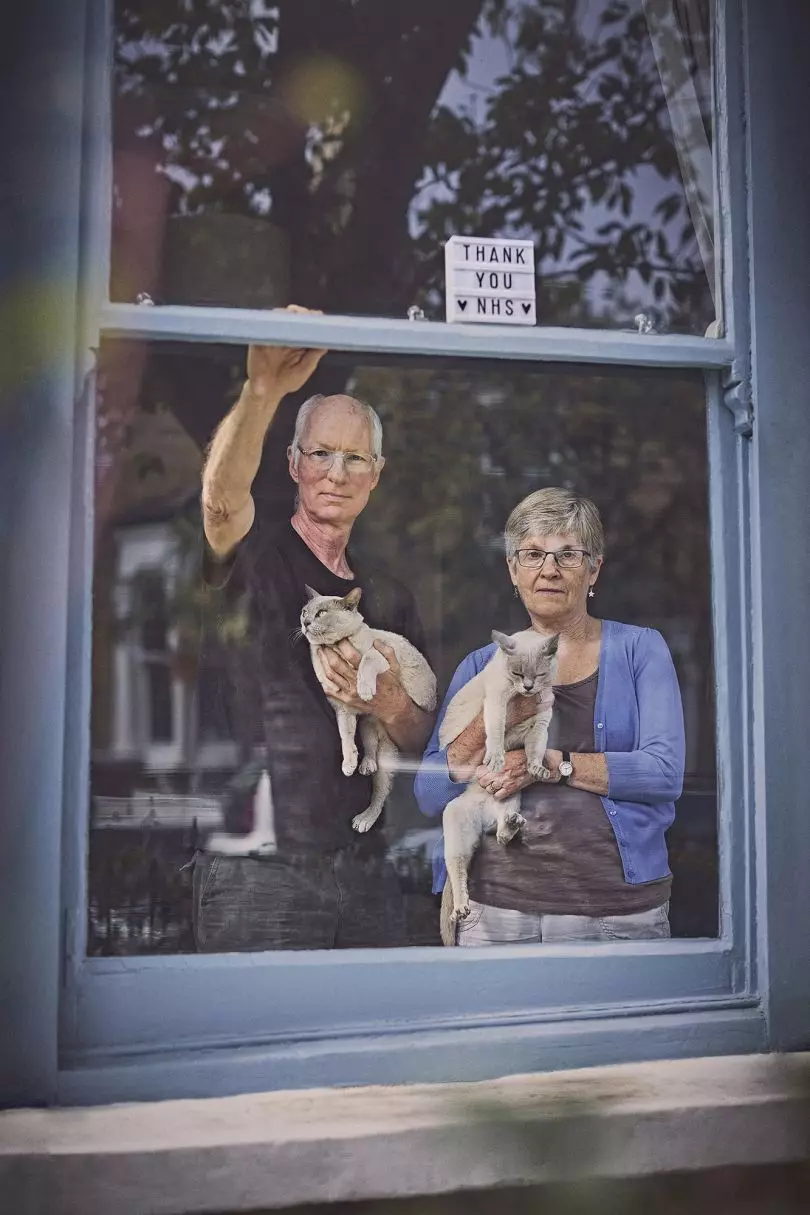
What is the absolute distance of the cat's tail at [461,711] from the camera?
3.24 m

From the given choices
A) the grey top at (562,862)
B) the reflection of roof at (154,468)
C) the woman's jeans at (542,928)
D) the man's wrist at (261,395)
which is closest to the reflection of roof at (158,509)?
the reflection of roof at (154,468)

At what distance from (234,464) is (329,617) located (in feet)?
Result: 1.48

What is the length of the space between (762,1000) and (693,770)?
23.4 inches

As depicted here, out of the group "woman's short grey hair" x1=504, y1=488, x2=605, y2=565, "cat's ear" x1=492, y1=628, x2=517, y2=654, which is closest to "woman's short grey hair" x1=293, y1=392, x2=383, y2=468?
Result: "woman's short grey hair" x1=504, y1=488, x2=605, y2=565

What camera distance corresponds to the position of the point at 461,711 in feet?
10.6

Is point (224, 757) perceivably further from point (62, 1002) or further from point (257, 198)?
point (257, 198)

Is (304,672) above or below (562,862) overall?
above

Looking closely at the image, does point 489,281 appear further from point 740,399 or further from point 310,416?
point 740,399

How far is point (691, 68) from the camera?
337 centimetres

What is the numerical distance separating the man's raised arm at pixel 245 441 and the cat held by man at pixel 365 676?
263 millimetres

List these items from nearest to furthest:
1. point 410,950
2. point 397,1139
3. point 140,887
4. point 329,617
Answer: point 397,1139
point 140,887
point 410,950
point 329,617

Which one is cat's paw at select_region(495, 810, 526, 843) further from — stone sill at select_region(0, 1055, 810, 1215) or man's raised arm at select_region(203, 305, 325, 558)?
man's raised arm at select_region(203, 305, 325, 558)

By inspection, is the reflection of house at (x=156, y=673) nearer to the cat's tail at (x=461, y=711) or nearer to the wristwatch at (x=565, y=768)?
the cat's tail at (x=461, y=711)

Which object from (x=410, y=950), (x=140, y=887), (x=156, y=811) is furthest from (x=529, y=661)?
(x=140, y=887)
